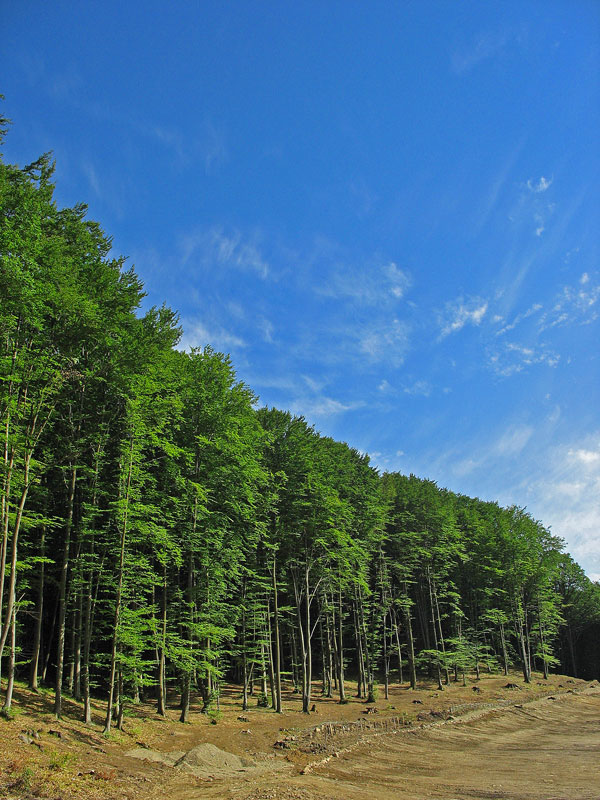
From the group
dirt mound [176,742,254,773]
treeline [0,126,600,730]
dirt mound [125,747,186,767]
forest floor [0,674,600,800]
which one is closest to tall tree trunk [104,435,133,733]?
treeline [0,126,600,730]

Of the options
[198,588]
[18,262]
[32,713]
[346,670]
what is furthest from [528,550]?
[18,262]

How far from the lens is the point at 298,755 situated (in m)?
17.7

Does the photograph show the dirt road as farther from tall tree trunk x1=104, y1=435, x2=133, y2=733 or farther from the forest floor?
tall tree trunk x1=104, y1=435, x2=133, y2=733

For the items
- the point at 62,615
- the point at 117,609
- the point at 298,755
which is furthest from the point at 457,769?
the point at 62,615

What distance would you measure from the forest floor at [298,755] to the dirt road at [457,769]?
0.05 metres

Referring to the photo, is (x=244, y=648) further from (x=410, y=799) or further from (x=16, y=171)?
(x=16, y=171)

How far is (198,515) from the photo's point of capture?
2250 cm

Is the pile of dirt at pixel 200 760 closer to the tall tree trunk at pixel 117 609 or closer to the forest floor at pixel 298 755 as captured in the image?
the forest floor at pixel 298 755

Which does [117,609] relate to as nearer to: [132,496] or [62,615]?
[62,615]

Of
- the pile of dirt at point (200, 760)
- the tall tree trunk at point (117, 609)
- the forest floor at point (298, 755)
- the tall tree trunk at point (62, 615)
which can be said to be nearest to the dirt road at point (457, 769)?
the forest floor at point (298, 755)

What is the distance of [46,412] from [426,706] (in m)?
29.0

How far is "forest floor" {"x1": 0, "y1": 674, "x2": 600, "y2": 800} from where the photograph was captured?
11742 millimetres

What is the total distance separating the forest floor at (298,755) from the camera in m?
11.7

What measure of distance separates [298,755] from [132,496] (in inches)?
458
